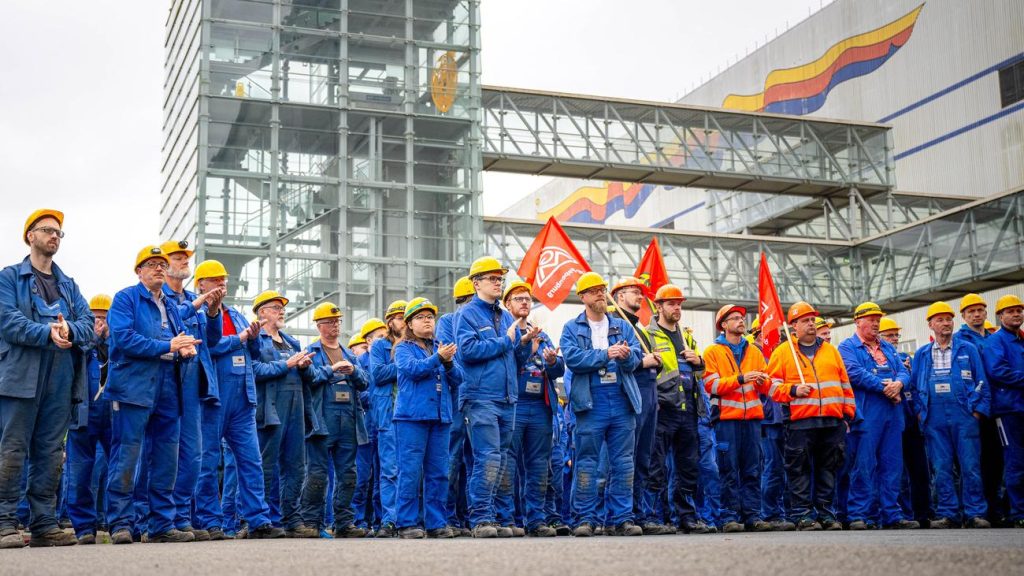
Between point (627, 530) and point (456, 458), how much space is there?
5.94 ft

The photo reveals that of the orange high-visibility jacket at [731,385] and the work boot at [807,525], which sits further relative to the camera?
the orange high-visibility jacket at [731,385]

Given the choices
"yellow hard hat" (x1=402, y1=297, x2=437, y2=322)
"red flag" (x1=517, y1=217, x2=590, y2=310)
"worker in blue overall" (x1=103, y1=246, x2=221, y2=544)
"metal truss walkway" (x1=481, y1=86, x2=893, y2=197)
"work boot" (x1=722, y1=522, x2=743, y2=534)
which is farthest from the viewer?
"metal truss walkway" (x1=481, y1=86, x2=893, y2=197)

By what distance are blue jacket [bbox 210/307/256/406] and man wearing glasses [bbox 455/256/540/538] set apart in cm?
171

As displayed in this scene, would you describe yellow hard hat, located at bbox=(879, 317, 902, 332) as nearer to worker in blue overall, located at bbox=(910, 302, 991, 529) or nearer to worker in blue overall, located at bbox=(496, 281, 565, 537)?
worker in blue overall, located at bbox=(910, 302, 991, 529)

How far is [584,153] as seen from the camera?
3356 centimetres

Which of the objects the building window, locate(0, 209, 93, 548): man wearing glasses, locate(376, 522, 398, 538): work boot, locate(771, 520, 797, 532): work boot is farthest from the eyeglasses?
the building window

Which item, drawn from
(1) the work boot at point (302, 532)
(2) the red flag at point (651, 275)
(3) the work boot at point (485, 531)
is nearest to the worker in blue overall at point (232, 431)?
(1) the work boot at point (302, 532)

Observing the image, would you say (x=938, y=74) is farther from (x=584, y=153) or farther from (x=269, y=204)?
(x=269, y=204)

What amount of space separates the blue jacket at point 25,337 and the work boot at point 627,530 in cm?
418

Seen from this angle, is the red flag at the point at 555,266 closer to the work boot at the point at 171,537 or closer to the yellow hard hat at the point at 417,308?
the yellow hard hat at the point at 417,308

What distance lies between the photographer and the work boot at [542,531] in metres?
10.2

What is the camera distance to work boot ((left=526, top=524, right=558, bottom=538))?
1020cm

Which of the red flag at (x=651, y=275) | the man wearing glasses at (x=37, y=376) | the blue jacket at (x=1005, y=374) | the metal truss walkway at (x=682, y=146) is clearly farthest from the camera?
the metal truss walkway at (x=682, y=146)

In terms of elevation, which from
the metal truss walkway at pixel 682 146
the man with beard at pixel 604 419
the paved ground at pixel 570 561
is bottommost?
the paved ground at pixel 570 561
